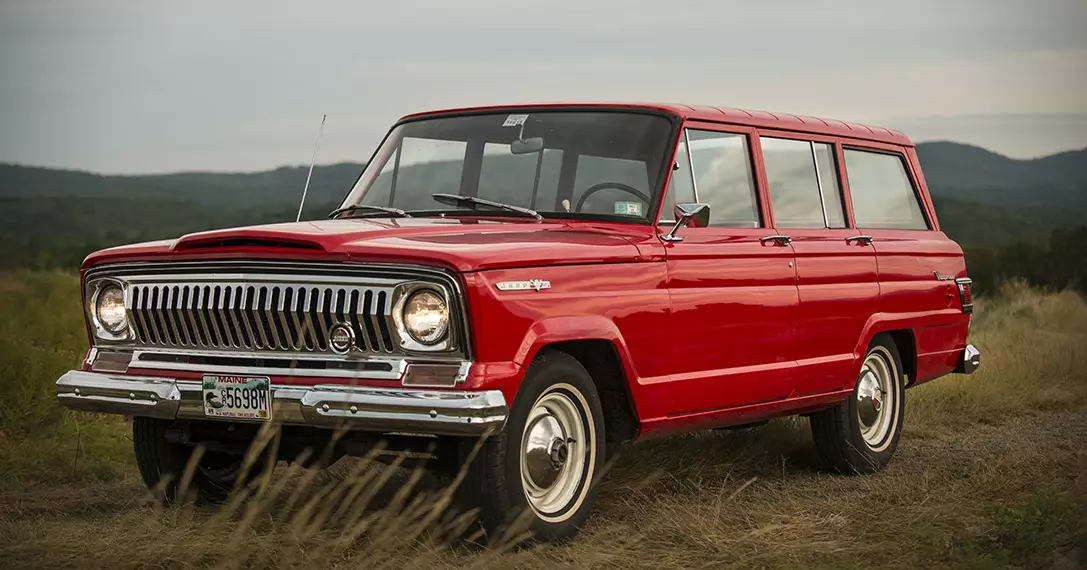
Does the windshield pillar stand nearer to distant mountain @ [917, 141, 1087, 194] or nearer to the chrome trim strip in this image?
the chrome trim strip

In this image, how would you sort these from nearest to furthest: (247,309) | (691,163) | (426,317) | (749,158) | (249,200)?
1. (426,317)
2. (247,309)
3. (691,163)
4. (749,158)
5. (249,200)

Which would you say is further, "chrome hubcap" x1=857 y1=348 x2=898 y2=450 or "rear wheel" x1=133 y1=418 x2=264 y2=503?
"chrome hubcap" x1=857 y1=348 x2=898 y2=450

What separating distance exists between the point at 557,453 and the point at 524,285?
792 mm

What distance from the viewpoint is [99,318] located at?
20.4ft

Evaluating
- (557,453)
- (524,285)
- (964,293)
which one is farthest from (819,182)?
A: (524,285)

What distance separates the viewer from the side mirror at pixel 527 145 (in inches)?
276

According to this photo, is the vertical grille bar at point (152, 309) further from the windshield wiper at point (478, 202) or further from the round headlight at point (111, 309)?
the windshield wiper at point (478, 202)

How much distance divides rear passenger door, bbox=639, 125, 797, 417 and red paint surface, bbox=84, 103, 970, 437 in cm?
1

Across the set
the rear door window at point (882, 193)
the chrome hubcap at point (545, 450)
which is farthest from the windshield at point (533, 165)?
the rear door window at point (882, 193)

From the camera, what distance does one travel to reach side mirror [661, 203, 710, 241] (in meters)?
6.45

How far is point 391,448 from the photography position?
561 centimetres

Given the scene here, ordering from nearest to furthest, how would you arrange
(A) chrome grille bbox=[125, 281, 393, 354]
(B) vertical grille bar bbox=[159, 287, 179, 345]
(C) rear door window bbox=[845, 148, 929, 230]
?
(A) chrome grille bbox=[125, 281, 393, 354] → (B) vertical grille bar bbox=[159, 287, 179, 345] → (C) rear door window bbox=[845, 148, 929, 230]

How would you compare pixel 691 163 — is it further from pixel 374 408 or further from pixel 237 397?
pixel 237 397

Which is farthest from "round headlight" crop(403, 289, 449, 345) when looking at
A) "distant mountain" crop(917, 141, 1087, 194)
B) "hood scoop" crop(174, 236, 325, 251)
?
"distant mountain" crop(917, 141, 1087, 194)
